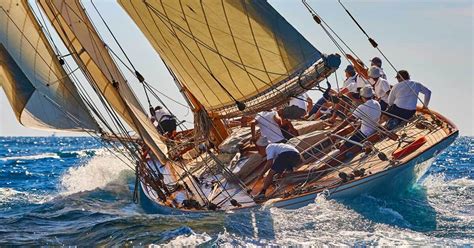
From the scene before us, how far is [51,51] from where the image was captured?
61.5 ft

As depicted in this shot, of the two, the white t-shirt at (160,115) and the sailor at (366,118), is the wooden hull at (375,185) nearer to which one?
the sailor at (366,118)

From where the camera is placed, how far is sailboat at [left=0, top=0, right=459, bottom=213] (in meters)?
17.8

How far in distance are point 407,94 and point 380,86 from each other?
1636 millimetres

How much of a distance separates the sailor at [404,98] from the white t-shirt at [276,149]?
3.56 meters

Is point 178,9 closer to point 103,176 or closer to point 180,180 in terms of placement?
point 180,180

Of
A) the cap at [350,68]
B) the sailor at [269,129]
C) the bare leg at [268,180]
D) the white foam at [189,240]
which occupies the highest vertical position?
the cap at [350,68]

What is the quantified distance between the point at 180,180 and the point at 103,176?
33.3 feet

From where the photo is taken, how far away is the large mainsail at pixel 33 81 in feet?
59.5

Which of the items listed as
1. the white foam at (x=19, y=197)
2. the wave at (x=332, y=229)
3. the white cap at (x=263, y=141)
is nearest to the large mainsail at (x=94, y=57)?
the white cap at (x=263, y=141)

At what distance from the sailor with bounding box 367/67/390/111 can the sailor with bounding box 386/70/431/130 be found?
683 millimetres

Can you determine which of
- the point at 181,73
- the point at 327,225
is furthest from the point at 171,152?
the point at 327,225

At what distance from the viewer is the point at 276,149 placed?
1711 cm

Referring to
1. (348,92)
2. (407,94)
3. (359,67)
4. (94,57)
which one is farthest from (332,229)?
(359,67)

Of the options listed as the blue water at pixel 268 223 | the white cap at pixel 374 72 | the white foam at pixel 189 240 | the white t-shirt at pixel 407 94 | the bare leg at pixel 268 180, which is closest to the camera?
the white foam at pixel 189 240
